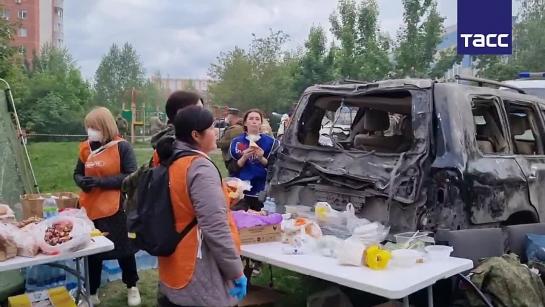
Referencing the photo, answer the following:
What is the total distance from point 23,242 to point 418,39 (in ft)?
70.2

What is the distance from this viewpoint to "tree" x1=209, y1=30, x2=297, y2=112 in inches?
1268

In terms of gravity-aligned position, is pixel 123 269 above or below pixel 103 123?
below

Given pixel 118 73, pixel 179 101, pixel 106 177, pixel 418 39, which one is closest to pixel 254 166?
pixel 106 177

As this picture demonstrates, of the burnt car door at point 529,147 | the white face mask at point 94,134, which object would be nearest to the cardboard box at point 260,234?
the white face mask at point 94,134

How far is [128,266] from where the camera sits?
4766 millimetres

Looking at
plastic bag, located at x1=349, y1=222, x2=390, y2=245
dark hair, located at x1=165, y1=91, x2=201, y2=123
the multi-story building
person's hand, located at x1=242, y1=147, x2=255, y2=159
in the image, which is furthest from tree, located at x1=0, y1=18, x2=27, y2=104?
the multi-story building

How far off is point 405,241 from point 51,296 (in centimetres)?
268

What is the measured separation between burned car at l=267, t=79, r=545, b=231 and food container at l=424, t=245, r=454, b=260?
33 cm

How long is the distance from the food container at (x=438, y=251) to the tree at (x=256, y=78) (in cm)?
2744

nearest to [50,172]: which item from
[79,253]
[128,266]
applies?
[128,266]

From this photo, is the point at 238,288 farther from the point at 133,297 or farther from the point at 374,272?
the point at 133,297

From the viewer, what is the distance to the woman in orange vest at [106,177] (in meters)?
4.51

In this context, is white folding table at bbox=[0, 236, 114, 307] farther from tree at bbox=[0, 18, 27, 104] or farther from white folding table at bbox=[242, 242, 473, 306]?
tree at bbox=[0, 18, 27, 104]

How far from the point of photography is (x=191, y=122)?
265 cm
